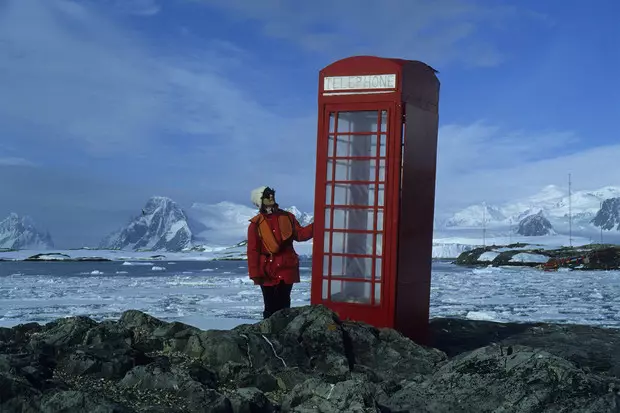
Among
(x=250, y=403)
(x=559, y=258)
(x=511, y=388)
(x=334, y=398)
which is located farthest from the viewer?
(x=559, y=258)

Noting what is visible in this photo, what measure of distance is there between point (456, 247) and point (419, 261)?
97.3 meters

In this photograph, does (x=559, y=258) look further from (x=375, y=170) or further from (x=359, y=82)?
(x=359, y=82)

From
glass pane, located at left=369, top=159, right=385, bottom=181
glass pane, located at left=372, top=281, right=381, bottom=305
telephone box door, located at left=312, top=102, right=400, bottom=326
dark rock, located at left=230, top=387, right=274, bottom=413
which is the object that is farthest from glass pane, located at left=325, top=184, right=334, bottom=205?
dark rock, located at left=230, top=387, right=274, bottom=413

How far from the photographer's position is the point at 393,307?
661cm

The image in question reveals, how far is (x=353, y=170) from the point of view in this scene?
6.86 meters

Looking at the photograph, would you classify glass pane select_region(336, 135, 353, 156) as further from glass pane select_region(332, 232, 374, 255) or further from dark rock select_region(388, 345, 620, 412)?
dark rock select_region(388, 345, 620, 412)

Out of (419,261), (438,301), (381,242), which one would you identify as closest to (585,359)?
(419,261)

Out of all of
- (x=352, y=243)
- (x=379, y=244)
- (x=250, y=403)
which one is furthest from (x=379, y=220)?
(x=250, y=403)

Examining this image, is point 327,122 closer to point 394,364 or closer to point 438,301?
point 394,364

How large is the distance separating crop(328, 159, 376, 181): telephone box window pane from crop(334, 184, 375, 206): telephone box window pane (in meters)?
0.07

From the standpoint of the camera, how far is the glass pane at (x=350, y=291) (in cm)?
681

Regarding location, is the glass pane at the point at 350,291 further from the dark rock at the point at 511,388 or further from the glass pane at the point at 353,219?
the dark rock at the point at 511,388

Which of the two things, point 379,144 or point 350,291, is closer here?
point 379,144

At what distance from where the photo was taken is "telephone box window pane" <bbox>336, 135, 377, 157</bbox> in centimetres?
680
